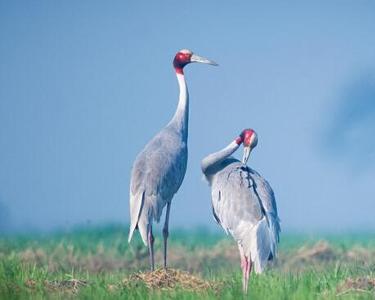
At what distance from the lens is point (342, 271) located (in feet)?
22.1

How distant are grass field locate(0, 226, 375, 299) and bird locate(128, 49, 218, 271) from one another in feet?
1.28

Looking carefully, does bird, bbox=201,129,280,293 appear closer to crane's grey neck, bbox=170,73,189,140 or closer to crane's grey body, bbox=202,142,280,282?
crane's grey body, bbox=202,142,280,282

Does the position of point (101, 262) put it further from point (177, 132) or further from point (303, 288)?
point (303, 288)

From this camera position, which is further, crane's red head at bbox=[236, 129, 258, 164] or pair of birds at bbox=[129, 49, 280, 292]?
crane's red head at bbox=[236, 129, 258, 164]

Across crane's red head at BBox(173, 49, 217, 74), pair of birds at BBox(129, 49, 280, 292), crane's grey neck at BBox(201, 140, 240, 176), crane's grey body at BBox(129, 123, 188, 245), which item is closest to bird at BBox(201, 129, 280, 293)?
pair of birds at BBox(129, 49, 280, 292)

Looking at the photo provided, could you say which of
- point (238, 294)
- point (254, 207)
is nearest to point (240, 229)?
point (254, 207)

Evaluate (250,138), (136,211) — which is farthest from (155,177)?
(250,138)

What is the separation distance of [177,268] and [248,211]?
7.50 feet

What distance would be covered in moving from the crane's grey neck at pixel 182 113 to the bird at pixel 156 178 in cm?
3

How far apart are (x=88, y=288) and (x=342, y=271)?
Result: 6.17 ft

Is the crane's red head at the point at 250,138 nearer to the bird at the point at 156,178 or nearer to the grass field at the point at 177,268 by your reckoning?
the bird at the point at 156,178

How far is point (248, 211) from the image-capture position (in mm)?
6160

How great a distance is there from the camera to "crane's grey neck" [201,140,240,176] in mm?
6777

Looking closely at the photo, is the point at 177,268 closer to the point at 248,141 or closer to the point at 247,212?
the point at 248,141
